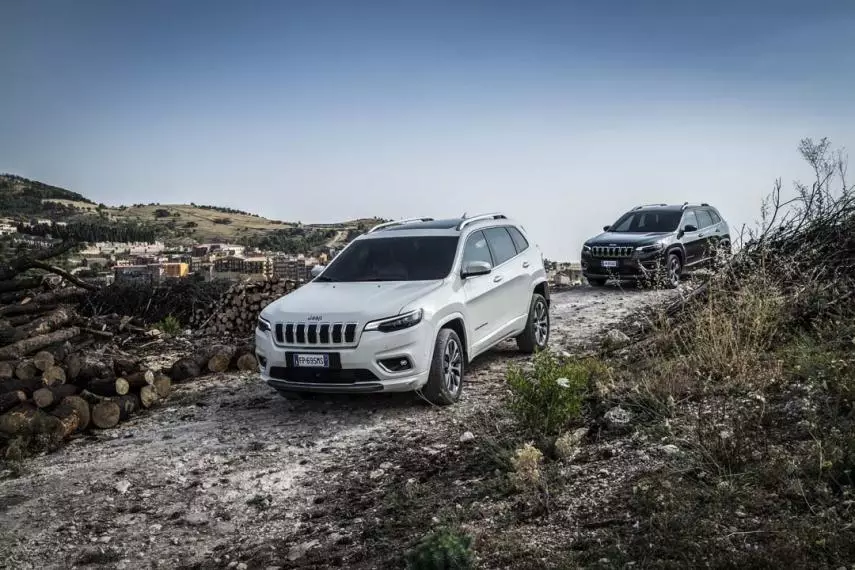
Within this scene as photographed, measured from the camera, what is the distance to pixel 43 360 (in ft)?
26.8

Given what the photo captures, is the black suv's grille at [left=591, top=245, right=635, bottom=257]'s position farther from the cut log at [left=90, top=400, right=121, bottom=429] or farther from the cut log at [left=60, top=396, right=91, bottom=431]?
the cut log at [left=60, top=396, right=91, bottom=431]

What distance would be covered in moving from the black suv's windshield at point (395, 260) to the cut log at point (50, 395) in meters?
3.12

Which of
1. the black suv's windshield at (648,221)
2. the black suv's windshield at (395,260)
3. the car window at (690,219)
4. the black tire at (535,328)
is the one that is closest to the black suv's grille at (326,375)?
the black suv's windshield at (395,260)

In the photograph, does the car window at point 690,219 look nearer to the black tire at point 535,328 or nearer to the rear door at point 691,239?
the rear door at point 691,239

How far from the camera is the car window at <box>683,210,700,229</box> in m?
16.9

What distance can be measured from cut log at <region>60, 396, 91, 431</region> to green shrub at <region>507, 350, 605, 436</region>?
481 cm

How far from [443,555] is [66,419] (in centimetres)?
531

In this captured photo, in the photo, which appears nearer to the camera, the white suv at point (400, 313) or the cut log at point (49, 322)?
the white suv at point (400, 313)

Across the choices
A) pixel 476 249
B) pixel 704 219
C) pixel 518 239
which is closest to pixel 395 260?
pixel 476 249

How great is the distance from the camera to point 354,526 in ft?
15.4

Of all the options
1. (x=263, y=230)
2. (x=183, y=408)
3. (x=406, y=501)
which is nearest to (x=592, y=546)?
(x=406, y=501)

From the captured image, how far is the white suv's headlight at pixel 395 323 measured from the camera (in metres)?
6.75

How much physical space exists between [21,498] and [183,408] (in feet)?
8.74

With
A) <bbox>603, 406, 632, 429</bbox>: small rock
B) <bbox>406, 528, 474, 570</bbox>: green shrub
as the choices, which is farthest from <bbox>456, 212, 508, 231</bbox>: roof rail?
<bbox>406, 528, 474, 570</bbox>: green shrub
